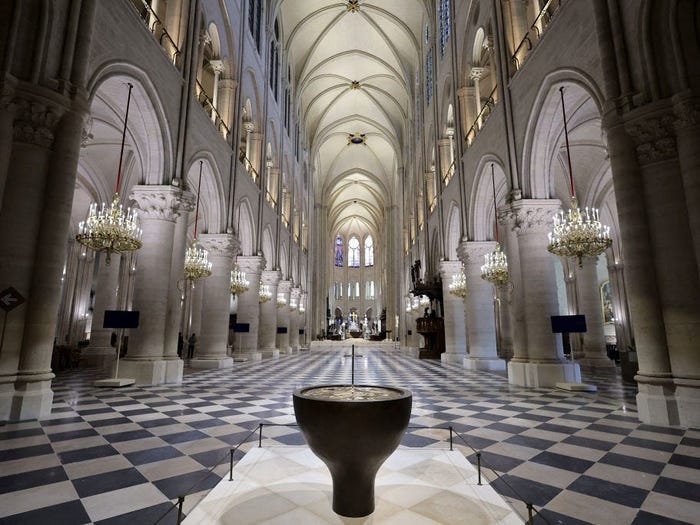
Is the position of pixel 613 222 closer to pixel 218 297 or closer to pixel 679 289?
pixel 679 289

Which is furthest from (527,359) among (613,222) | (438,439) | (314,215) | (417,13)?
(314,215)

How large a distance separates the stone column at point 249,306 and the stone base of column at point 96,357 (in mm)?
4583

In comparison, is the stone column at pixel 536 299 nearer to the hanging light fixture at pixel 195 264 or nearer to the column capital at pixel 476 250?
the column capital at pixel 476 250

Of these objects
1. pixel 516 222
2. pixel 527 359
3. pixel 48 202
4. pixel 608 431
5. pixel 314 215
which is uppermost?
pixel 314 215

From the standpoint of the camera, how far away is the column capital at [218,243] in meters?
12.5

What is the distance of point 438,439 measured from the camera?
432 cm

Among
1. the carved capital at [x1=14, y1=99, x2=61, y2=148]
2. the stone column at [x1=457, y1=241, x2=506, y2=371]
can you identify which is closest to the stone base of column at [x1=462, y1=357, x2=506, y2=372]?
the stone column at [x1=457, y1=241, x2=506, y2=371]

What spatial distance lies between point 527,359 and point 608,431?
422 centimetres

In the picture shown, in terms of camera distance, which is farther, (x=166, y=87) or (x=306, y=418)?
(x=166, y=87)

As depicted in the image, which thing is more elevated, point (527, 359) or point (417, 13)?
point (417, 13)

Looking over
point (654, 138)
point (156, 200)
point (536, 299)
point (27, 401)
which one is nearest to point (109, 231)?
point (156, 200)

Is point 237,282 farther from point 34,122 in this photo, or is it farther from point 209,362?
point 34,122

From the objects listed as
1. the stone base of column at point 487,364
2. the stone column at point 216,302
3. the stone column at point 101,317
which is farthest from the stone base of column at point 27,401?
the stone base of column at point 487,364

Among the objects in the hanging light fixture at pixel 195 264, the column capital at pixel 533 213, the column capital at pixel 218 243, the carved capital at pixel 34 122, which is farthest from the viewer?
the column capital at pixel 218 243
